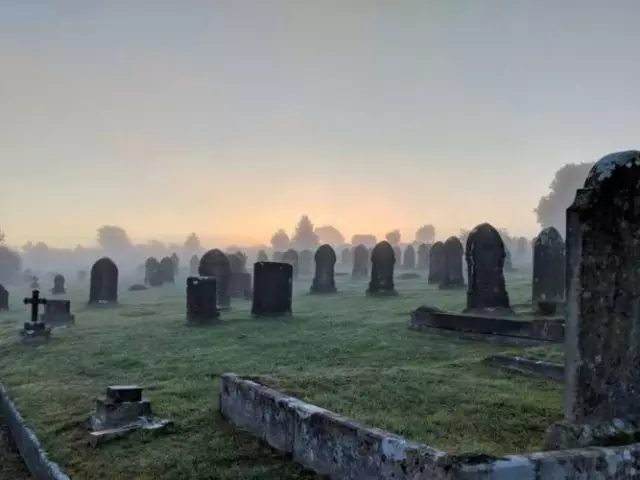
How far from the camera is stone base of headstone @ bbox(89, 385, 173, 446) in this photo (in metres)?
8.72

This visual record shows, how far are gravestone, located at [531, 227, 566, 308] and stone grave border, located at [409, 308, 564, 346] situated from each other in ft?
18.7

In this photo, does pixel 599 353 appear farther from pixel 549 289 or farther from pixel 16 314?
pixel 16 314

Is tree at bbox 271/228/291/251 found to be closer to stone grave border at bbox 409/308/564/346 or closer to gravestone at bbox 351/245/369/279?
gravestone at bbox 351/245/369/279

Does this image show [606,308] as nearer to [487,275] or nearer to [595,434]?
[595,434]

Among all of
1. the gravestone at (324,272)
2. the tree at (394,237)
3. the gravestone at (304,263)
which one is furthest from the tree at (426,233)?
the gravestone at (324,272)

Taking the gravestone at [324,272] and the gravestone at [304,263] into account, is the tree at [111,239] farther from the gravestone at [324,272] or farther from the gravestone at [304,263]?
the gravestone at [324,272]

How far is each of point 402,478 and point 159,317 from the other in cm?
2098

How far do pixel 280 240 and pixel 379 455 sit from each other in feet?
436

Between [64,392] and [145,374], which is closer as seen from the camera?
[64,392]

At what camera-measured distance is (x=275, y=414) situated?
758 cm

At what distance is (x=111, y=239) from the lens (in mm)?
190875

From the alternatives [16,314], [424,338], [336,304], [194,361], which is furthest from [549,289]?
[16,314]

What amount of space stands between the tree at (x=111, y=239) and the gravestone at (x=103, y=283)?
16406 centimetres

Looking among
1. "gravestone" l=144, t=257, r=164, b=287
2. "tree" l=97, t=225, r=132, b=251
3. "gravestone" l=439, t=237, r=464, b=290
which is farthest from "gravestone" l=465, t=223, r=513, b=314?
"tree" l=97, t=225, r=132, b=251
